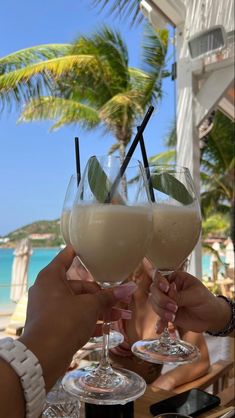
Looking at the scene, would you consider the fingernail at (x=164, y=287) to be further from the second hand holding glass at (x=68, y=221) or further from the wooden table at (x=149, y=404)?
the wooden table at (x=149, y=404)

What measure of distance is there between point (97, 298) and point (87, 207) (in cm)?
15

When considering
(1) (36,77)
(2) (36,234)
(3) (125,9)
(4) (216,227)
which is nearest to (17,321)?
(3) (125,9)

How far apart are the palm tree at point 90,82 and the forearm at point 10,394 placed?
720 cm

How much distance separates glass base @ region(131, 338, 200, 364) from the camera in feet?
2.56

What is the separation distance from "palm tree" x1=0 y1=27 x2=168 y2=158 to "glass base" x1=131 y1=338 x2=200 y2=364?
22.8 feet

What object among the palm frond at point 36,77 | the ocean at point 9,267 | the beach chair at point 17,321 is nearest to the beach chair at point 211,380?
the beach chair at point 17,321

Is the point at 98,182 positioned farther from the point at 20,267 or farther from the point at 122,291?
the point at 20,267

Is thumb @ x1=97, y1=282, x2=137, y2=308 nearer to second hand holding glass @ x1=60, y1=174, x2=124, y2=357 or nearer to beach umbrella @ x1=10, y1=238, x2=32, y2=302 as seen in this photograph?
second hand holding glass @ x1=60, y1=174, x2=124, y2=357

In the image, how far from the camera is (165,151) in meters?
12.6

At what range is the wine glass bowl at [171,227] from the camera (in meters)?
0.79

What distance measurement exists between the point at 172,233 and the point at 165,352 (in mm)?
260

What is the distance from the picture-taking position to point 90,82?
8.40 metres

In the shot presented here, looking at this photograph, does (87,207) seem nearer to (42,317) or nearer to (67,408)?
(42,317)

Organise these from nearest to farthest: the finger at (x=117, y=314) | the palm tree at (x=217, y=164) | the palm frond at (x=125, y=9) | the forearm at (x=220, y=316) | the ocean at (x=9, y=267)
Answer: the finger at (x=117, y=314) < the forearm at (x=220, y=316) < the palm frond at (x=125, y=9) < the palm tree at (x=217, y=164) < the ocean at (x=9, y=267)
